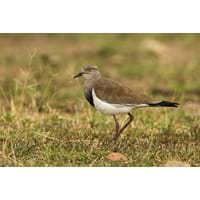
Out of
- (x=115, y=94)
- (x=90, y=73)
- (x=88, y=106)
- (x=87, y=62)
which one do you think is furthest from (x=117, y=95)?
(x=87, y=62)

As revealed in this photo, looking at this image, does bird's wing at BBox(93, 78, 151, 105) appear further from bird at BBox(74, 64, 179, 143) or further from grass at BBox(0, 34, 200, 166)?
grass at BBox(0, 34, 200, 166)

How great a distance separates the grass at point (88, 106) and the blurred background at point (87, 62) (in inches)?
0.4

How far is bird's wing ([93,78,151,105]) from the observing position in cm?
532

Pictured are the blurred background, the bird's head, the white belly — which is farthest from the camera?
the blurred background

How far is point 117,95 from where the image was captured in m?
5.36

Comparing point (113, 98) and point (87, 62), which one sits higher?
point (87, 62)

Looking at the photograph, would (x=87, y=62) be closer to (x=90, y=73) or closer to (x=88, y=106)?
(x=88, y=106)

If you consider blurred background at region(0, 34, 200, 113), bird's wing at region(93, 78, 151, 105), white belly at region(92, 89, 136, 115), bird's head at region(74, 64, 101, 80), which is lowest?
white belly at region(92, 89, 136, 115)

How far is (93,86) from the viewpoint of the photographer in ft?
17.7

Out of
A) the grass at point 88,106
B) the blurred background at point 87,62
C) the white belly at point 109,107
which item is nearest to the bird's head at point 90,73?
the white belly at point 109,107

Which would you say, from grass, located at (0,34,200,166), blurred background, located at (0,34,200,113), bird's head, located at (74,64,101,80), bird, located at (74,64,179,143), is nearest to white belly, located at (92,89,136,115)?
bird, located at (74,64,179,143)

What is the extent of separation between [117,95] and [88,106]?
135 centimetres

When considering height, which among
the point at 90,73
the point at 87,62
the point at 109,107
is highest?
the point at 87,62

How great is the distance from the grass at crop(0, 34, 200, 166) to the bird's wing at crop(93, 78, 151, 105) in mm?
374
